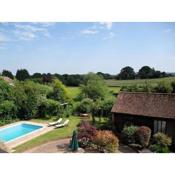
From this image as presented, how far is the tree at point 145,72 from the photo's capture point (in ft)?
43.6

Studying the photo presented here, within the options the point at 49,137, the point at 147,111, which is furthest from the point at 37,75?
the point at 147,111

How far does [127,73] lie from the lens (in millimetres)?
13641

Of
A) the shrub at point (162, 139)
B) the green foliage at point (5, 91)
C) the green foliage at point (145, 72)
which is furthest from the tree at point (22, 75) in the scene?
the shrub at point (162, 139)

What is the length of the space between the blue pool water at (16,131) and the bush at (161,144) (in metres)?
6.02

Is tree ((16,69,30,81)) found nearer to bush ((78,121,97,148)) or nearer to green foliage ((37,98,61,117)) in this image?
green foliage ((37,98,61,117))

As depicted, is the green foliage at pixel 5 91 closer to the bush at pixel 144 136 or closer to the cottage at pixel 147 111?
the cottage at pixel 147 111

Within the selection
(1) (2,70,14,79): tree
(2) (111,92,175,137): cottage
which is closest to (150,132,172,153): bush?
A: (2) (111,92,175,137): cottage

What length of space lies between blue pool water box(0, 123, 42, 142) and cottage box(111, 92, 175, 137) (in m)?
4.31

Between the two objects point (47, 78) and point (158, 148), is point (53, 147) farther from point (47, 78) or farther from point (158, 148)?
point (47, 78)

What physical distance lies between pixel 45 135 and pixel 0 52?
4.57m

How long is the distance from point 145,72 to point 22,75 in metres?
6.70
